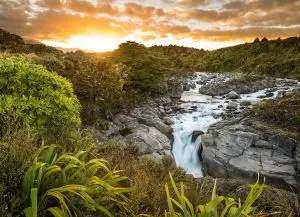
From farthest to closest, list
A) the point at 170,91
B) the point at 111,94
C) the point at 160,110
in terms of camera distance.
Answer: the point at 170,91 < the point at 160,110 < the point at 111,94

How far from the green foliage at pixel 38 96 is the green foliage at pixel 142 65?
1536cm

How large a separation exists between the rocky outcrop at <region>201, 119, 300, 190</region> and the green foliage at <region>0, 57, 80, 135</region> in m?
8.28

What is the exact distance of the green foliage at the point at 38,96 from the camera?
6.98m

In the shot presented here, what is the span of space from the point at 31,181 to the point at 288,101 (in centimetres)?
1599

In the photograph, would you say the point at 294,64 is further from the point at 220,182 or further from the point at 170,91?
the point at 220,182

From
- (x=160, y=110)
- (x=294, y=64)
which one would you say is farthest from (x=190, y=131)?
(x=294, y=64)

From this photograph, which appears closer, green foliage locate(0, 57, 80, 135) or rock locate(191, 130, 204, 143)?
green foliage locate(0, 57, 80, 135)

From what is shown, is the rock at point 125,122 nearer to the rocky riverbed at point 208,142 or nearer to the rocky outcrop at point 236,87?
the rocky riverbed at point 208,142

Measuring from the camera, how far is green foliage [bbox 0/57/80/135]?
6984 millimetres

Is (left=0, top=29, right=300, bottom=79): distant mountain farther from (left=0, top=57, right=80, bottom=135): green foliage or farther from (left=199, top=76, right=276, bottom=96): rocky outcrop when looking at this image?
(left=0, top=57, right=80, bottom=135): green foliage

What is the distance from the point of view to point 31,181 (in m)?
3.87

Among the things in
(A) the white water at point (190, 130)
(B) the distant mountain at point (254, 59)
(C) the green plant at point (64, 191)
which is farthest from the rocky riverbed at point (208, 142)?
(B) the distant mountain at point (254, 59)

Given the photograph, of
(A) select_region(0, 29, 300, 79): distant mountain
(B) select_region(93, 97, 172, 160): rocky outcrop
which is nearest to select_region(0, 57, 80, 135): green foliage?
(B) select_region(93, 97, 172, 160): rocky outcrop

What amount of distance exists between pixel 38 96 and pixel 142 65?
17114 mm
